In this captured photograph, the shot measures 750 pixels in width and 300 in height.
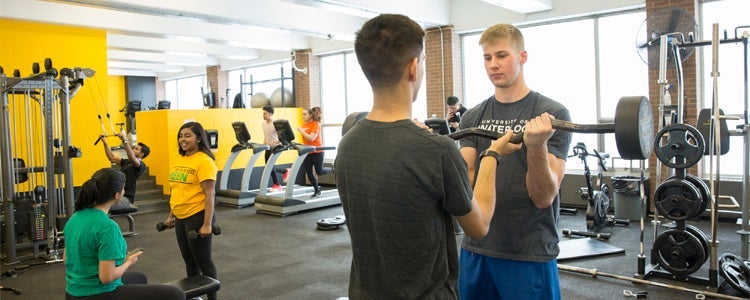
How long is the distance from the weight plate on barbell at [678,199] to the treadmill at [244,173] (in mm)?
5758

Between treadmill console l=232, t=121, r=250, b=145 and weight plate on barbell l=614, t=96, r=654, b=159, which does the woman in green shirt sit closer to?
weight plate on barbell l=614, t=96, r=654, b=159

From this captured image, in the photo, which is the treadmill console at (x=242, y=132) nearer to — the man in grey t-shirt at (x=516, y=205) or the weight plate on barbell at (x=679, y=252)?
the weight plate on barbell at (x=679, y=252)

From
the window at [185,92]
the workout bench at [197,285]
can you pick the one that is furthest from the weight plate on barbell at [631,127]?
the window at [185,92]

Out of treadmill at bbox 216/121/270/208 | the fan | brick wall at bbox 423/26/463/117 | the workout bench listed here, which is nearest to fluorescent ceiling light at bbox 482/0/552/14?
brick wall at bbox 423/26/463/117

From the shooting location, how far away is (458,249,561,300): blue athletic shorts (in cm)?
177

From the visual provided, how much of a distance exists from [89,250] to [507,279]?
1955 mm

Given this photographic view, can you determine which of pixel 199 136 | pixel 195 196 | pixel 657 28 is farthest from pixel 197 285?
pixel 657 28

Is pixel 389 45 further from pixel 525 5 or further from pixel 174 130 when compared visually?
pixel 174 130

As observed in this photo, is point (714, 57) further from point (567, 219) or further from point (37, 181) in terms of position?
point (37, 181)

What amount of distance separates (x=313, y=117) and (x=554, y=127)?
694 cm

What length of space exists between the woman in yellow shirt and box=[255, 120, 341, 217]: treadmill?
3900 mm

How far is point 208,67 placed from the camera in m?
14.5

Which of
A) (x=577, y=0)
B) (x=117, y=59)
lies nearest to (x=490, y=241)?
(x=577, y=0)

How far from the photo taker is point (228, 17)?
7793mm
